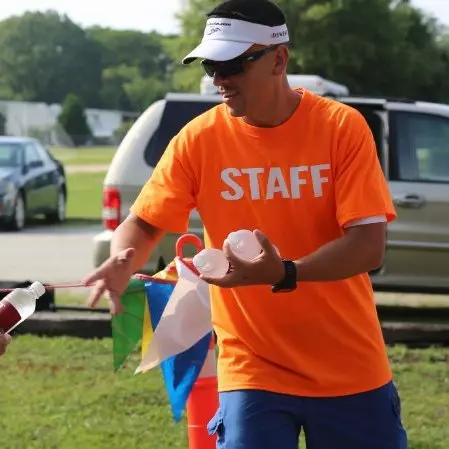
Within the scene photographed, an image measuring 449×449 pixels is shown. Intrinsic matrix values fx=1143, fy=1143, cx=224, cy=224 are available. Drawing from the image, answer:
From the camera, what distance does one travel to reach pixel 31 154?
1859cm

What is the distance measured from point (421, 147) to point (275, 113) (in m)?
6.02

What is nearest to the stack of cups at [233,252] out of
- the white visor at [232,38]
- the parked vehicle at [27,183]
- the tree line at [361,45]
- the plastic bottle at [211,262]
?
the plastic bottle at [211,262]

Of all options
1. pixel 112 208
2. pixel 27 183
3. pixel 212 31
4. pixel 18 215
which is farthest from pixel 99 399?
pixel 27 183

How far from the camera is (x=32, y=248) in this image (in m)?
15.4

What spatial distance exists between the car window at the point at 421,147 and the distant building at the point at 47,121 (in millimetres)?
79447

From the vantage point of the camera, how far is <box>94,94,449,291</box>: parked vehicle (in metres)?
8.75

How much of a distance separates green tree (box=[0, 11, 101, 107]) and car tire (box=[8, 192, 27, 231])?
116 m

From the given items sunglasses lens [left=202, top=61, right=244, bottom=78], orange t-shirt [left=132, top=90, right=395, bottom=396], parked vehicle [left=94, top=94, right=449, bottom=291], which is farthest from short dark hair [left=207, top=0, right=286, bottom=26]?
parked vehicle [left=94, top=94, right=449, bottom=291]

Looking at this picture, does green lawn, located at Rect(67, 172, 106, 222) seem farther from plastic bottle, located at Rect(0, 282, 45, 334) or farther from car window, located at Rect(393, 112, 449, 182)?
plastic bottle, located at Rect(0, 282, 45, 334)

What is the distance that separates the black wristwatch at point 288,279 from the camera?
2.94 metres

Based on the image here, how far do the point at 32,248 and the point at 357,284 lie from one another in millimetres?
12490

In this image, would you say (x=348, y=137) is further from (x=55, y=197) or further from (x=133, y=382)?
(x=55, y=197)

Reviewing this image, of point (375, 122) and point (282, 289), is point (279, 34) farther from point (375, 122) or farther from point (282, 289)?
point (375, 122)

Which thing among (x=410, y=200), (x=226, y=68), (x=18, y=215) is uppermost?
(x=226, y=68)
